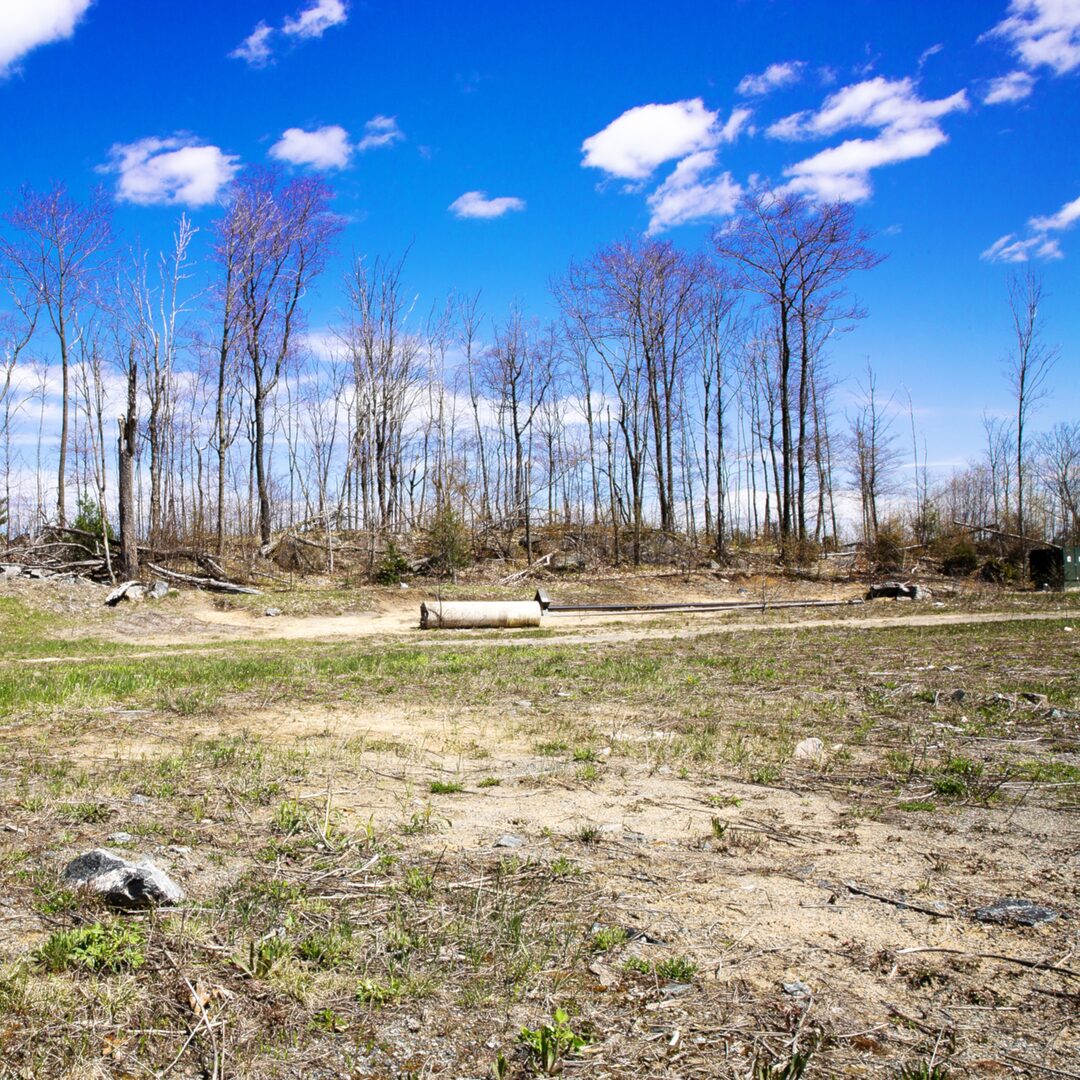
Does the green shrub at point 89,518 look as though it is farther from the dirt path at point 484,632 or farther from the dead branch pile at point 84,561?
the dirt path at point 484,632

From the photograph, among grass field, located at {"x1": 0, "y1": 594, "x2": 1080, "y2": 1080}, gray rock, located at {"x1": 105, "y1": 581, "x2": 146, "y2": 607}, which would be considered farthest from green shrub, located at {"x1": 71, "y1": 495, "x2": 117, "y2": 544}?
grass field, located at {"x1": 0, "y1": 594, "x2": 1080, "y2": 1080}

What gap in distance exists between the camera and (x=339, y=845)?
4023 mm

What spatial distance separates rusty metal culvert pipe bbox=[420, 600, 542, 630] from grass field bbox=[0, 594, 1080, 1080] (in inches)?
457

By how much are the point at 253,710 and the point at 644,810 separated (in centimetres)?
475

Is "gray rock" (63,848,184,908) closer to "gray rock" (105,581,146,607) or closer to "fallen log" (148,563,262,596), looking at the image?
"gray rock" (105,581,146,607)

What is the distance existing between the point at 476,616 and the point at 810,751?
46.3 ft

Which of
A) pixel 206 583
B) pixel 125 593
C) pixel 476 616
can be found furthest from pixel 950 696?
pixel 206 583

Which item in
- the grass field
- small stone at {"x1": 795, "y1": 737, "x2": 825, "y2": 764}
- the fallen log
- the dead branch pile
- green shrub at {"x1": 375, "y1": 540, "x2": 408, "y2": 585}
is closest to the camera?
the grass field

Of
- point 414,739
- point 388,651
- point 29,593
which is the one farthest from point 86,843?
point 29,593

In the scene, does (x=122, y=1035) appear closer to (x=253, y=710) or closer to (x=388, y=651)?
(x=253, y=710)

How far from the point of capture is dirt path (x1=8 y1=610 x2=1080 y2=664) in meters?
15.8

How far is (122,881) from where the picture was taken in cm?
327

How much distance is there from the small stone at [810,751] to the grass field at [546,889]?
0.15 metres

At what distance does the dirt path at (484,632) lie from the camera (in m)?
15.8
